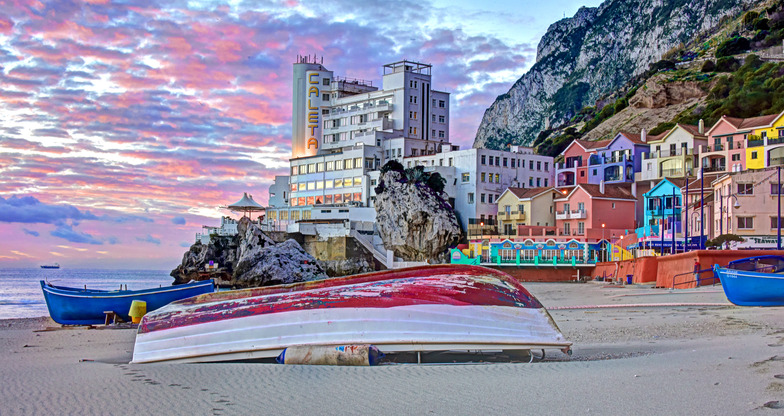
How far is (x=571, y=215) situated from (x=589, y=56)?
301 feet

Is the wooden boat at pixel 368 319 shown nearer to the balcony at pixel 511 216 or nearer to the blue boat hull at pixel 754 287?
the blue boat hull at pixel 754 287

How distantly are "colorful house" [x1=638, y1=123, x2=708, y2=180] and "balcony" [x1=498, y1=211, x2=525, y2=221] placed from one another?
12.5 m

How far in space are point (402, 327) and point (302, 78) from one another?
75766 mm

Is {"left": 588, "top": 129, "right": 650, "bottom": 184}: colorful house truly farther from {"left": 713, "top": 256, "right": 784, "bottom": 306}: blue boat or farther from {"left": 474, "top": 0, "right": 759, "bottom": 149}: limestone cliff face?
{"left": 474, "top": 0, "right": 759, "bottom": 149}: limestone cliff face

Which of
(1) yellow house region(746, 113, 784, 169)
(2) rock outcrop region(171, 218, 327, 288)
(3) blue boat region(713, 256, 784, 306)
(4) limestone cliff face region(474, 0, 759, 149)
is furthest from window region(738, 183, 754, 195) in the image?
(4) limestone cliff face region(474, 0, 759, 149)

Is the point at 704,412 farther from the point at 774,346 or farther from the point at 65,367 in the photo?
the point at 65,367

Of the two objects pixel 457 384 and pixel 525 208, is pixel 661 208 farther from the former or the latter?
pixel 457 384

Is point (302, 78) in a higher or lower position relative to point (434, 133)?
higher

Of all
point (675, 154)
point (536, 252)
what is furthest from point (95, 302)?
point (675, 154)

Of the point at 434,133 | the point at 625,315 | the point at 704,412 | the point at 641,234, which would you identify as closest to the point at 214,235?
the point at 434,133

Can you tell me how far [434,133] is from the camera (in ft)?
267

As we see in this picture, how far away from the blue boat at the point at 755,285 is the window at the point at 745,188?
76.9 ft

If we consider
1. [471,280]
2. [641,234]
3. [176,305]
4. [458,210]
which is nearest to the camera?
[471,280]

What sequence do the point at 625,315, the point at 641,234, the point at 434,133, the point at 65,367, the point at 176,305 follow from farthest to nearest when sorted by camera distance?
1. the point at 434,133
2. the point at 641,234
3. the point at 625,315
4. the point at 176,305
5. the point at 65,367
